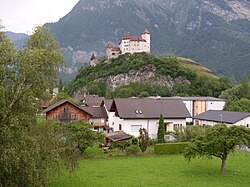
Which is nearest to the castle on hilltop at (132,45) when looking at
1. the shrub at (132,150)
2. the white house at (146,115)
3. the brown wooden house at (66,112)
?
the brown wooden house at (66,112)

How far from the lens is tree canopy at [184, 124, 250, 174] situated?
26.7m

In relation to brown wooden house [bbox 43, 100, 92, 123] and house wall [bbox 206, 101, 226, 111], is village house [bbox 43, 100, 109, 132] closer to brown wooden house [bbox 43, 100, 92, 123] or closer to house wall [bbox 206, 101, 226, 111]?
brown wooden house [bbox 43, 100, 92, 123]

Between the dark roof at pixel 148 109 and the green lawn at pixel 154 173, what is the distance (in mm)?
13711

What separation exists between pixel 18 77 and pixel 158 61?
4665 inches

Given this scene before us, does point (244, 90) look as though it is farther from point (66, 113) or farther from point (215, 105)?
point (66, 113)

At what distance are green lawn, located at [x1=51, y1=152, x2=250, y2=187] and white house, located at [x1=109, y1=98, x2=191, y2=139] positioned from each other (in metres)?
13.2

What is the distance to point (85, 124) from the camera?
123 ft

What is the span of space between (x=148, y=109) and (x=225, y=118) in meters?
13.2

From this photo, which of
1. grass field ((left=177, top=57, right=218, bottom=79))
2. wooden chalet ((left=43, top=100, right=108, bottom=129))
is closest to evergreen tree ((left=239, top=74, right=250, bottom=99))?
grass field ((left=177, top=57, right=218, bottom=79))

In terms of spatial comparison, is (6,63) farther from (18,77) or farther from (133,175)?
(133,175)

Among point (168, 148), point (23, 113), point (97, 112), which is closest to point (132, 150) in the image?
point (168, 148)

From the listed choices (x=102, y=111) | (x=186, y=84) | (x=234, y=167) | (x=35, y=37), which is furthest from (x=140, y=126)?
(x=186, y=84)

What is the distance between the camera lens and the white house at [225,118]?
5272 cm

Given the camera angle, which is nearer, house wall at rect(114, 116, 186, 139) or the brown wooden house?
house wall at rect(114, 116, 186, 139)
